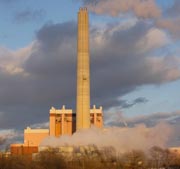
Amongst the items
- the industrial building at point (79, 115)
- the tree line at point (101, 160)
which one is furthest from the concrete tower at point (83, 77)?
the tree line at point (101, 160)

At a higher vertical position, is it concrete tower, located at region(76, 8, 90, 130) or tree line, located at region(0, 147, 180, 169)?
concrete tower, located at region(76, 8, 90, 130)

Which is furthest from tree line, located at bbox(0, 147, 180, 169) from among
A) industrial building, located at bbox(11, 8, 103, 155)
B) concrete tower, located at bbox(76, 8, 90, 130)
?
industrial building, located at bbox(11, 8, 103, 155)

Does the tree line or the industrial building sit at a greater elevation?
the industrial building

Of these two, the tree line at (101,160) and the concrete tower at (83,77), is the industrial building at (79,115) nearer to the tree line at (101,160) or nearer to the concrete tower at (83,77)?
the concrete tower at (83,77)

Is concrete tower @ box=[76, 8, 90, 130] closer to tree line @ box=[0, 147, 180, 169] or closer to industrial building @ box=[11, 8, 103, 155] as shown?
industrial building @ box=[11, 8, 103, 155]

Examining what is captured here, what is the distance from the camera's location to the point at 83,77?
74062 millimetres

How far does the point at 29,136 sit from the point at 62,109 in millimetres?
8125

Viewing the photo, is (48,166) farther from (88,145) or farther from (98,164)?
(88,145)

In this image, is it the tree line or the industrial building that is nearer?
the tree line

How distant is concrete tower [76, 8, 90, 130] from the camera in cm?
7375

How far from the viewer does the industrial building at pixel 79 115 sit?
243 feet

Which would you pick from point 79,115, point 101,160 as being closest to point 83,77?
point 79,115

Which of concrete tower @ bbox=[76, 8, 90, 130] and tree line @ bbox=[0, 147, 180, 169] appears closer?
tree line @ bbox=[0, 147, 180, 169]

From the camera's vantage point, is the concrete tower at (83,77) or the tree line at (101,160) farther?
the concrete tower at (83,77)
